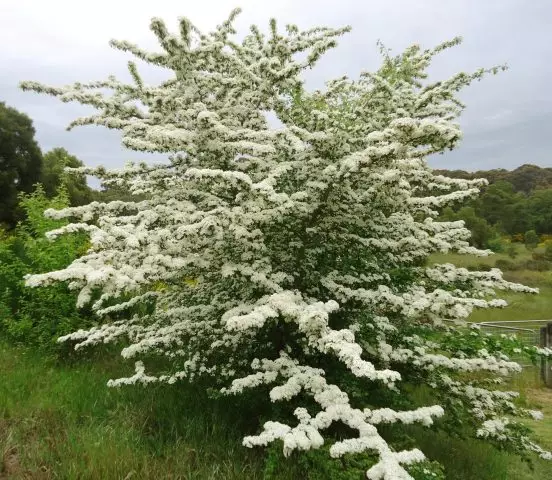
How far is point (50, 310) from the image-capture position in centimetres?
754

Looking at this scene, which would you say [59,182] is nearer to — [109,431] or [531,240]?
[109,431]

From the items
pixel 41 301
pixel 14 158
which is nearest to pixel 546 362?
pixel 41 301

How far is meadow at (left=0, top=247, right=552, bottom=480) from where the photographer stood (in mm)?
4277

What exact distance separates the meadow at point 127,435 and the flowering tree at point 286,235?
1.40ft

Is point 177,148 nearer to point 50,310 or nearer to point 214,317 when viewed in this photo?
point 214,317

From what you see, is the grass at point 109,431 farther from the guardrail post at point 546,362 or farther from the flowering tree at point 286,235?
the guardrail post at point 546,362

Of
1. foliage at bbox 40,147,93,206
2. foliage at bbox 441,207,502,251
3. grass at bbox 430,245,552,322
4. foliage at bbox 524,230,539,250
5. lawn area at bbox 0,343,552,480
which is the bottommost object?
grass at bbox 430,245,552,322

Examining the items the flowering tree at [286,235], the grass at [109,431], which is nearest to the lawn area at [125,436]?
the grass at [109,431]

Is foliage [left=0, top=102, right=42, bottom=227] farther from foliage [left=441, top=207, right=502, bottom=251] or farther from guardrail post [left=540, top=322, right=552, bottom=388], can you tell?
guardrail post [left=540, top=322, right=552, bottom=388]

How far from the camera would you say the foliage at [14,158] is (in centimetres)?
3378

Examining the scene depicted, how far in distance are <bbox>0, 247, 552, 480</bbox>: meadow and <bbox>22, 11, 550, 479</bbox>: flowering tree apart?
43 cm

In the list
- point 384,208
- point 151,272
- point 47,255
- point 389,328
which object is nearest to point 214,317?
point 151,272

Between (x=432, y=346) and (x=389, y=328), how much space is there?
3.75 ft

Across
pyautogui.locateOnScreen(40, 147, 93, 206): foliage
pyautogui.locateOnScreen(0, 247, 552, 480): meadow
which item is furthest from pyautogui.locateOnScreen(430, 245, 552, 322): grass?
pyautogui.locateOnScreen(40, 147, 93, 206): foliage
